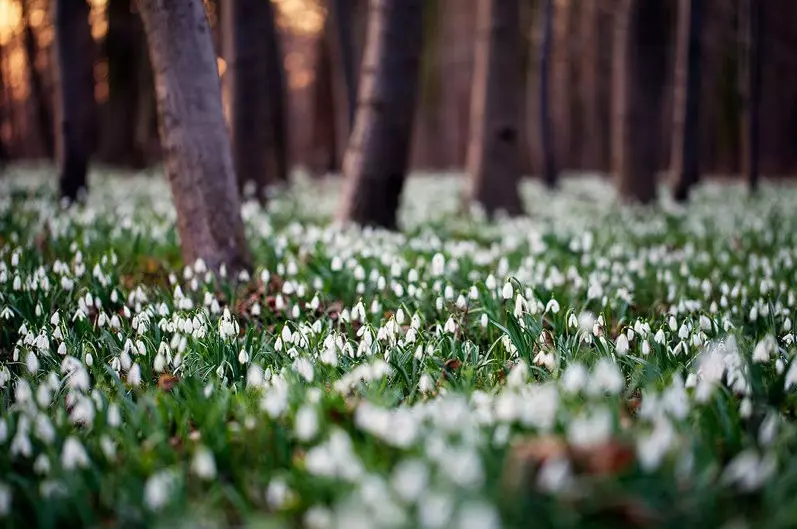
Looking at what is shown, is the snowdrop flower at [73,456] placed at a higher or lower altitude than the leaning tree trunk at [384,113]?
lower

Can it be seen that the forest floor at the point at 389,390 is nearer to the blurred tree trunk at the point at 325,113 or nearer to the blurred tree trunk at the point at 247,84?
the blurred tree trunk at the point at 247,84

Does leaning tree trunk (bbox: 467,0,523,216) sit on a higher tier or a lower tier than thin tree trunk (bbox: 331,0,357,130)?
lower

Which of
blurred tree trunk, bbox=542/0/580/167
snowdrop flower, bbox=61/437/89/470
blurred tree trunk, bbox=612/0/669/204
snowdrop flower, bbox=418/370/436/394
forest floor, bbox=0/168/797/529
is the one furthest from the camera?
blurred tree trunk, bbox=542/0/580/167

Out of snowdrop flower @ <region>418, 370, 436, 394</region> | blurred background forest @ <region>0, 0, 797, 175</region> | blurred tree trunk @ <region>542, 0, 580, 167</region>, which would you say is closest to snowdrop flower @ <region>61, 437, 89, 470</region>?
snowdrop flower @ <region>418, 370, 436, 394</region>

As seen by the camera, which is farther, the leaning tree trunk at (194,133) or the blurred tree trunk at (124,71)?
the blurred tree trunk at (124,71)

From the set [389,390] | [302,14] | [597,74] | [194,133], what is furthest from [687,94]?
[302,14]

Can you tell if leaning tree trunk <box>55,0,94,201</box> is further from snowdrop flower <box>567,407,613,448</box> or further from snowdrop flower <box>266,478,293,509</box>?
snowdrop flower <box>567,407,613,448</box>

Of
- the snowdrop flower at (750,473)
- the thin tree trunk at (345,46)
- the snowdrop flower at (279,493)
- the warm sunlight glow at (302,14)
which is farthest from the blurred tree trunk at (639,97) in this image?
the warm sunlight glow at (302,14)
